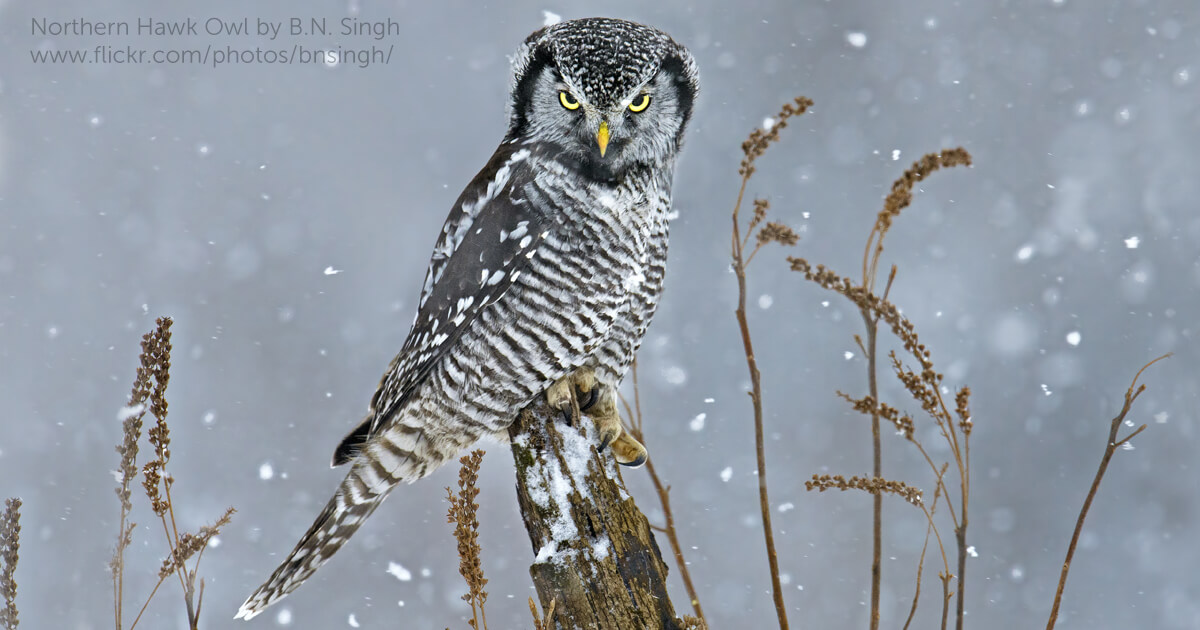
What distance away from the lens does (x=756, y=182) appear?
10.3 m

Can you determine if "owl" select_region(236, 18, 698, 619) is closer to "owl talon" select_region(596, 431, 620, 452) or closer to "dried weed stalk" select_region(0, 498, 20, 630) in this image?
"owl talon" select_region(596, 431, 620, 452)

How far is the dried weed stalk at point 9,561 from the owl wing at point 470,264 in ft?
4.33

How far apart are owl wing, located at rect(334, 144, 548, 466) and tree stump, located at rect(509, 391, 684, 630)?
20.5 inches

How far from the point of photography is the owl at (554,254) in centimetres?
245

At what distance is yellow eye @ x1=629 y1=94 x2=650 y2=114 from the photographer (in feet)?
7.97

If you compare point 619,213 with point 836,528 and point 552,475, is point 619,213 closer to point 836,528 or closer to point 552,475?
point 552,475

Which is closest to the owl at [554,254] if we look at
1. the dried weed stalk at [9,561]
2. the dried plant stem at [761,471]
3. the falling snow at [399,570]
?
the dried plant stem at [761,471]

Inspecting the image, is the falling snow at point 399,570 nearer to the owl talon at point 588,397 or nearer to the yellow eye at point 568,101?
the owl talon at point 588,397

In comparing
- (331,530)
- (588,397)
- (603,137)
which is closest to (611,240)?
(603,137)

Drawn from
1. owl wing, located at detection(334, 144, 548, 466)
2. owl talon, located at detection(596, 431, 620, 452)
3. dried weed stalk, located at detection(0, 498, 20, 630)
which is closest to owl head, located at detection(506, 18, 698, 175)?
owl wing, located at detection(334, 144, 548, 466)

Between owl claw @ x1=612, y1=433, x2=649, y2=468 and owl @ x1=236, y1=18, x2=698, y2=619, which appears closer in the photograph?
owl @ x1=236, y1=18, x2=698, y2=619

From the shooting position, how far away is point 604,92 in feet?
7.70

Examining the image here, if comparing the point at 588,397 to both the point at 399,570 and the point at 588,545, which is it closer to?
the point at 588,545

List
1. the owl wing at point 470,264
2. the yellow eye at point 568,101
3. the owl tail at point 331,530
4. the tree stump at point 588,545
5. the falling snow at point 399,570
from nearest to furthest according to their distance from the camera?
the tree stump at point 588,545, the yellow eye at point 568,101, the owl wing at point 470,264, the owl tail at point 331,530, the falling snow at point 399,570
